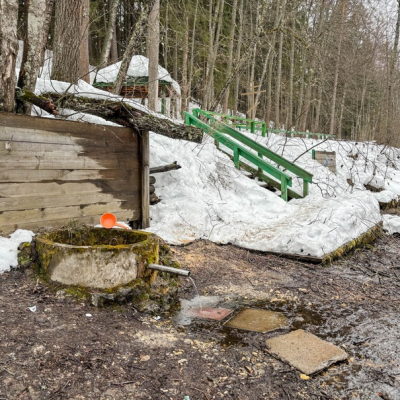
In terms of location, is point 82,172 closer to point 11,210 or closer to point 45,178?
point 45,178

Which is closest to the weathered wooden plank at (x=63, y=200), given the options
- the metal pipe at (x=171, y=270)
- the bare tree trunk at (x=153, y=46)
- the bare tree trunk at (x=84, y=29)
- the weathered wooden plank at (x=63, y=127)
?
the weathered wooden plank at (x=63, y=127)

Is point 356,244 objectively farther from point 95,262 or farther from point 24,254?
point 24,254

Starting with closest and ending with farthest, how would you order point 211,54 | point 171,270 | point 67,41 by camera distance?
point 171,270 < point 67,41 < point 211,54

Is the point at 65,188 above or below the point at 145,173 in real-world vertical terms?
below

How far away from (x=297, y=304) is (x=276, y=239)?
2051 mm

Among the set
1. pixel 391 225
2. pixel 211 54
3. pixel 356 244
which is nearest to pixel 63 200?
pixel 356 244

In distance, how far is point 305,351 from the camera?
10.2 ft

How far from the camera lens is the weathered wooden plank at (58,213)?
4.72 metres

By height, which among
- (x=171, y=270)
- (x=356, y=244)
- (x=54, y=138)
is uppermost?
(x=54, y=138)

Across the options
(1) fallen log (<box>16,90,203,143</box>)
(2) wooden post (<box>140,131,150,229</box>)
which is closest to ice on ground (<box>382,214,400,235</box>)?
(1) fallen log (<box>16,90,203,143</box>)

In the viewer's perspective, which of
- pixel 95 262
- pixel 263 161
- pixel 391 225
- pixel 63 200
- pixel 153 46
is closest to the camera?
pixel 95 262

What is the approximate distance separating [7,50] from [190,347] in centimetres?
427

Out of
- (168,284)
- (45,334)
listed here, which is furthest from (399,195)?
(45,334)

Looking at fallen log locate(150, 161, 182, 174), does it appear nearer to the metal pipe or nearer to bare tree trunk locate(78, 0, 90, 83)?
bare tree trunk locate(78, 0, 90, 83)
